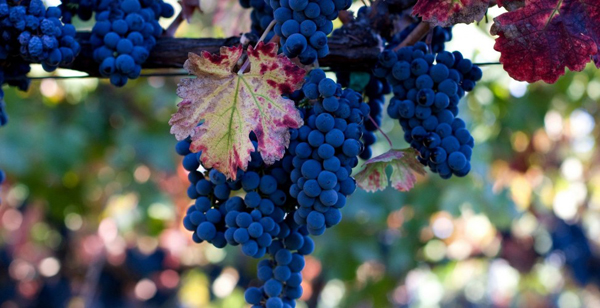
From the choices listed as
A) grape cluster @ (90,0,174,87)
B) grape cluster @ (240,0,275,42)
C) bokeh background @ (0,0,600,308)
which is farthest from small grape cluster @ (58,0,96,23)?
bokeh background @ (0,0,600,308)

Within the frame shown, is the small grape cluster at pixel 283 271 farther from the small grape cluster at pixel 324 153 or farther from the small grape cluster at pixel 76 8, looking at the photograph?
the small grape cluster at pixel 76 8

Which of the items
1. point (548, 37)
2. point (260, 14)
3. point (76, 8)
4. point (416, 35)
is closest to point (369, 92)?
point (416, 35)

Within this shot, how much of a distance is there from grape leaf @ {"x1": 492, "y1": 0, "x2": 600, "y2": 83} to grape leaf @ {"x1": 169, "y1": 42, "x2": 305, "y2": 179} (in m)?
0.29

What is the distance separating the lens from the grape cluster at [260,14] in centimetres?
111

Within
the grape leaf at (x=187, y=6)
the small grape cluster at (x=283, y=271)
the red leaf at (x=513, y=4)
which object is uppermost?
the red leaf at (x=513, y=4)

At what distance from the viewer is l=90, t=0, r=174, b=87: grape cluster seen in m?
1.00

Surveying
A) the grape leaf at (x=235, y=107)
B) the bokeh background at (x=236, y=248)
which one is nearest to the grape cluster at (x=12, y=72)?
the grape leaf at (x=235, y=107)

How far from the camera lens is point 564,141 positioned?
13.3 feet

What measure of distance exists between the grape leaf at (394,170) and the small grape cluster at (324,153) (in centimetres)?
4

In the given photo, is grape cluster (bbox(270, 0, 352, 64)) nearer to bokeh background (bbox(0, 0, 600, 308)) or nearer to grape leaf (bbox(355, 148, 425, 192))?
grape leaf (bbox(355, 148, 425, 192))

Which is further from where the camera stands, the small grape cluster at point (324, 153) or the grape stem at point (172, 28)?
the grape stem at point (172, 28)

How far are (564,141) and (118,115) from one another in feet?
9.23

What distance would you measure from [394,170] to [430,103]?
0.39ft

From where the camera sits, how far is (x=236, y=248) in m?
4.11
